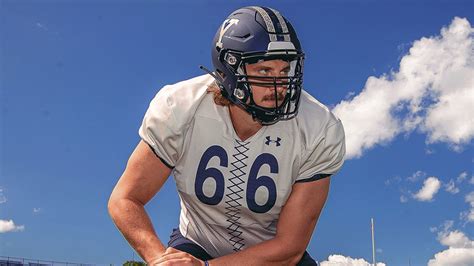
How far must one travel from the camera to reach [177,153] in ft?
15.2

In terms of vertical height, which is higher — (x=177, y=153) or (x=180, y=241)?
(x=177, y=153)

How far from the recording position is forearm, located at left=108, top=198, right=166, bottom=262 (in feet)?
13.8

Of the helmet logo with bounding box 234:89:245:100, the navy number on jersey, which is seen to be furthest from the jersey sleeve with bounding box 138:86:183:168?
the helmet logo with bounding box 234:89:245:100

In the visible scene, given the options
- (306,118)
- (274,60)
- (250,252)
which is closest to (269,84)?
(274,60)

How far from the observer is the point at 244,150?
15.4 feet

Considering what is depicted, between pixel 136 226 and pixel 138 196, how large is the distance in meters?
0.25

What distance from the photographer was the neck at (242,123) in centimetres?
474

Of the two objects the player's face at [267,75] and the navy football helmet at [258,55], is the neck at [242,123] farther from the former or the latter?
the player's face at [267,75]

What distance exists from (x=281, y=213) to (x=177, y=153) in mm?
909

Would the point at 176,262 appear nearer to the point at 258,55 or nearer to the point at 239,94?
the point at 239,94

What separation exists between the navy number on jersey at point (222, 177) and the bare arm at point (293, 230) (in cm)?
18

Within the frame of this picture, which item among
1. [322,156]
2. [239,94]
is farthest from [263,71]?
[322,156]

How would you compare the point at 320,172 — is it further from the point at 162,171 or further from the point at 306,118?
the point at 162,171

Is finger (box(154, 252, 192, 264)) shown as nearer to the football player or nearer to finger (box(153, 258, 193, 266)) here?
finger (box(153, 258, 193, 266))
